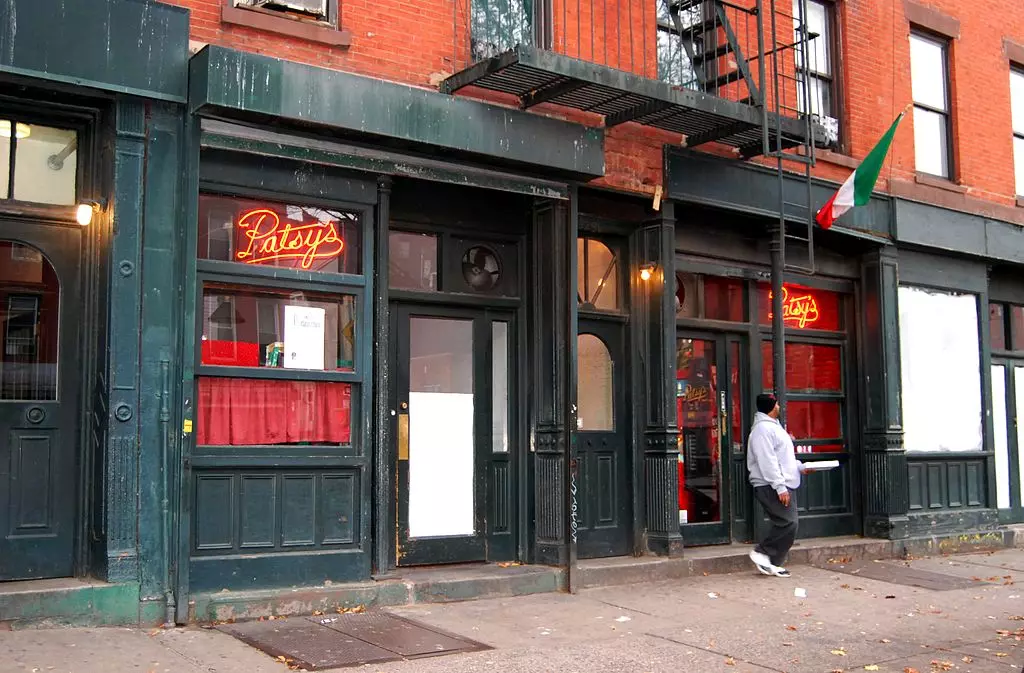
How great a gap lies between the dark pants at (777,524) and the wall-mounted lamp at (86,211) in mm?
6596

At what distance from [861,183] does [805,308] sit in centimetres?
199

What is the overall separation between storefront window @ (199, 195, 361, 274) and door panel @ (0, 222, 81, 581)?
38.3 inches

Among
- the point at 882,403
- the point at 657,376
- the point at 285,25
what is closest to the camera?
the point at 285,25

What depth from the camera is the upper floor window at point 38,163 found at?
7.44 metres

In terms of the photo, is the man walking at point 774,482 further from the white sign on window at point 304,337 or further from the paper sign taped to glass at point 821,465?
the white sign on window at point 304,337

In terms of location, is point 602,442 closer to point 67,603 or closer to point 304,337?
point 304,337

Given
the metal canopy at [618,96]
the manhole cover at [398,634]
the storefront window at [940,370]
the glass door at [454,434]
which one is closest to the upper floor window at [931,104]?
the storefront window at [940,370]

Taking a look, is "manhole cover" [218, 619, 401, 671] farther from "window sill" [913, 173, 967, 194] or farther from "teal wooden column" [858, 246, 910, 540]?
"window sill" [913, 173, 967, 194]

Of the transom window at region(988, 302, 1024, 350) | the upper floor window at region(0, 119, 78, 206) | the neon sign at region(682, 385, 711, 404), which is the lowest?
the neon sign at region(682, 385, 711, 404)

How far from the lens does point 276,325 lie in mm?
8180

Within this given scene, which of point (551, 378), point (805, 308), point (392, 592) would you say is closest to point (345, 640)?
point (392, 592)

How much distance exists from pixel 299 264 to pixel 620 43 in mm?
4126

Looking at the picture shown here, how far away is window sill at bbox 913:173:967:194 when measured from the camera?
13.1 meters

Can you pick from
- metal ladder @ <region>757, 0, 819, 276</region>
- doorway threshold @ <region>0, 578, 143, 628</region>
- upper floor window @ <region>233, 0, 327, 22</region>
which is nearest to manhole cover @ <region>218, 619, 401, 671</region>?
doorway threshold @ <region>0, 578, 143, 628</region>
